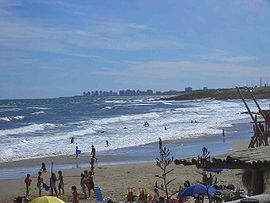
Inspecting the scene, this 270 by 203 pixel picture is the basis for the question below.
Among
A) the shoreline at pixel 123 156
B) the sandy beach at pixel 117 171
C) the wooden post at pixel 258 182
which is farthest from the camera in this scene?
the shoreline at pixel 123 156

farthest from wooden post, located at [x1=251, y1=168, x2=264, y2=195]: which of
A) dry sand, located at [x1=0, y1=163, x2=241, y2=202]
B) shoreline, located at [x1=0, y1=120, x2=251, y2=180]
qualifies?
shoreline, located at [x1=0, y1=120, x2=251, y2=180]

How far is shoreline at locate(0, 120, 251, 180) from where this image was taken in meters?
28.5

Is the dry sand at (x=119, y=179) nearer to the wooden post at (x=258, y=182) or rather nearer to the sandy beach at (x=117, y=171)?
the sandy beach at (x=117, y=171)

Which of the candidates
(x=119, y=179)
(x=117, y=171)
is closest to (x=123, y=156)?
(x=117, y=171)

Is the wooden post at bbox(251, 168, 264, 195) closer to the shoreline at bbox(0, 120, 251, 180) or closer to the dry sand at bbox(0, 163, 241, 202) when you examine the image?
the dry sand at bbox(0, 163, 241, 202)

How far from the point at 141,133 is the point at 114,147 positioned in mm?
10048

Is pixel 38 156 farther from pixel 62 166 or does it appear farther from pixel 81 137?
pixel 81 137

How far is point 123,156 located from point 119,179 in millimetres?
8377

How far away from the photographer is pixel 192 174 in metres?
24.0

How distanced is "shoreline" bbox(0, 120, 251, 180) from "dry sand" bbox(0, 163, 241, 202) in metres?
1.72

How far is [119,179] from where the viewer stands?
23.8 m

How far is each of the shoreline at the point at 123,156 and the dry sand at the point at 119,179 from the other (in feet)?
5.63

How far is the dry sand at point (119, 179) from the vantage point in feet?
68.9

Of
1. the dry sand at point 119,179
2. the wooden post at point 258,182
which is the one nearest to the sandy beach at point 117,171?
the dry sand at point 119,179
